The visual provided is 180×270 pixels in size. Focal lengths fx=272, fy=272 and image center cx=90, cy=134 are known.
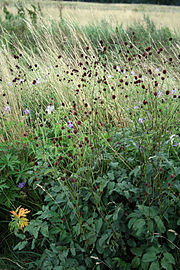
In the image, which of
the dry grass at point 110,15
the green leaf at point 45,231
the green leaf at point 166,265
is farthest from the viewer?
the dry grass at point 110,15

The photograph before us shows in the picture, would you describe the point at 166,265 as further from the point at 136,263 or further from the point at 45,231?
the point at 45,231

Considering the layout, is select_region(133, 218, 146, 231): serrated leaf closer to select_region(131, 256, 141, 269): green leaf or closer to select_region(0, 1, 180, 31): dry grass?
select_region(131, 256, 141, 269): green leaf

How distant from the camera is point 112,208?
1994 mm

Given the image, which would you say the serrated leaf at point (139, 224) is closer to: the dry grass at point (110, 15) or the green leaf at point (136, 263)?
the green leaf at point (136, 263)

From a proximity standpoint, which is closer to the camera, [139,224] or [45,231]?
[139,224]

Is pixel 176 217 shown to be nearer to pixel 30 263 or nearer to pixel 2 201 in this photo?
pixel 30 263

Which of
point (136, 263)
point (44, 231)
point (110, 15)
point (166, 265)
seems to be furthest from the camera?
point (110, 15)

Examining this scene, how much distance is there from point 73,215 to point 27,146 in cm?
86

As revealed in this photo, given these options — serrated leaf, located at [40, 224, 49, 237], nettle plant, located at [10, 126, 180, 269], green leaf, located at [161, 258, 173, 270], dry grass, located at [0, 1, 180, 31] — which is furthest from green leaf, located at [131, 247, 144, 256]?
dry grass, located at [0, 1, 180, 31]

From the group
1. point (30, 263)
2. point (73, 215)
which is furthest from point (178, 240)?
point (30, 263)

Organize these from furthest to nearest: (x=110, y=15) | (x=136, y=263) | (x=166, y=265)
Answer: (x=110, y=15)
(x=136, y=263)
(x=166, y=265)

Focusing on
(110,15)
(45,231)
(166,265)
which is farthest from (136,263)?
(110,15)

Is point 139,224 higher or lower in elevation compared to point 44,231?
higher

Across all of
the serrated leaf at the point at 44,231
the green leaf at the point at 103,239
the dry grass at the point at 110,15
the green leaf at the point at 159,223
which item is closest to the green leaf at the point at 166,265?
the green leaf at the point at 159,223
